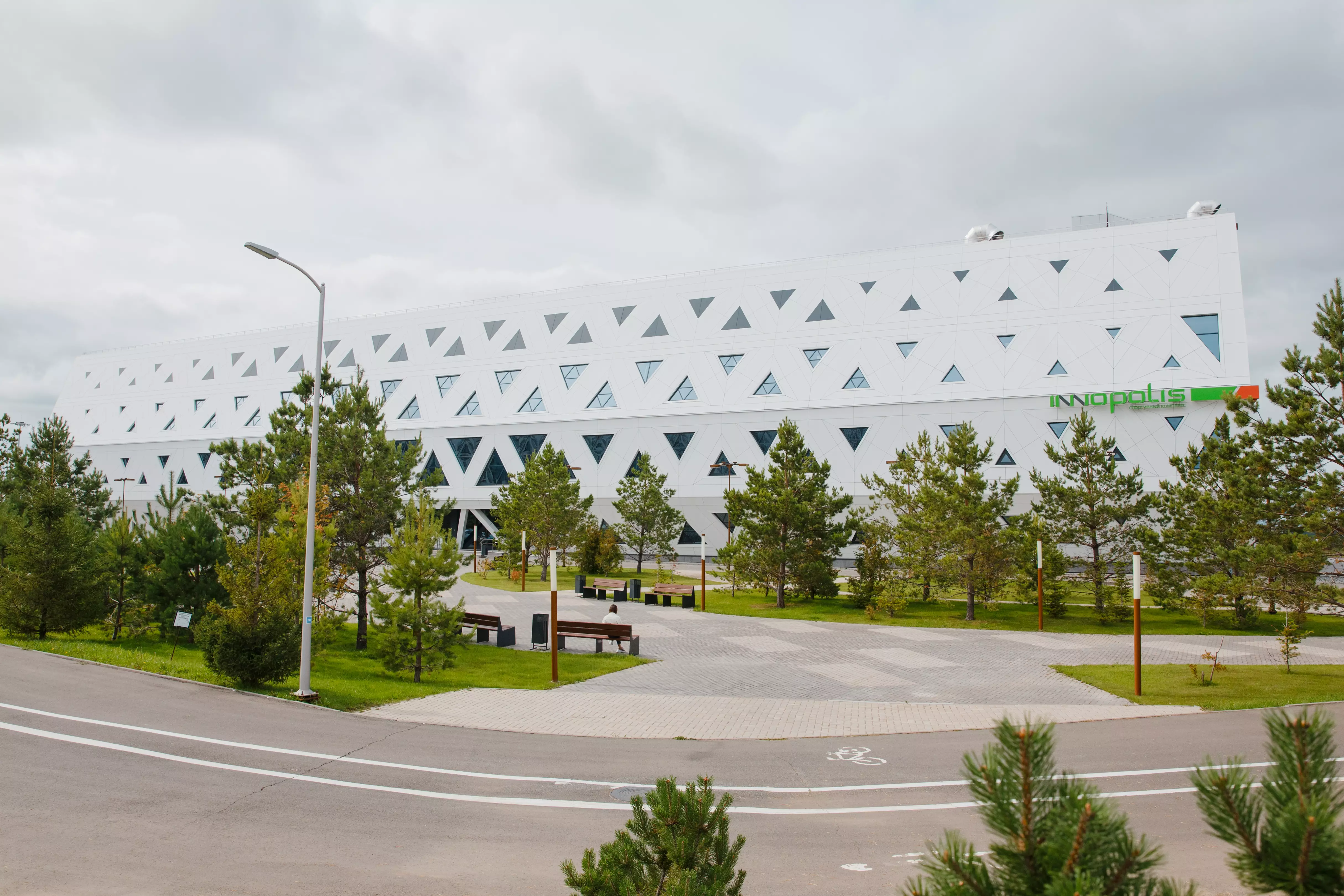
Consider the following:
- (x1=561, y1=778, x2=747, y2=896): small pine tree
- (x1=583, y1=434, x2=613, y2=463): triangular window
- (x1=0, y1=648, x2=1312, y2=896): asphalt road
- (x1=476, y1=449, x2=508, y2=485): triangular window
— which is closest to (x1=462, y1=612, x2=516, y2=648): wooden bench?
(x1=0, y1=648, x2=1312, y2=896): asphalt road

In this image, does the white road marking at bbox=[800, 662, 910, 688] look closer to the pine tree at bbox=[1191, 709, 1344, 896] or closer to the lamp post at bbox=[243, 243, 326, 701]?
the lamp post at bbox=[243, 243, 326, 701]

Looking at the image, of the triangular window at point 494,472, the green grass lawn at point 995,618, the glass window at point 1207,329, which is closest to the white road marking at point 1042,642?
the green grass lawn at point 995,618

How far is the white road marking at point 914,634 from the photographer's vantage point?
2080cm

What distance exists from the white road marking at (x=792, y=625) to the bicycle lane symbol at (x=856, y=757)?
12137 mm

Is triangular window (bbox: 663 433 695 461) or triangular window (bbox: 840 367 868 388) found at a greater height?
triangular window (bbox: 840 367 868 388)

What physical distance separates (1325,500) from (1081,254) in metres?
32.4

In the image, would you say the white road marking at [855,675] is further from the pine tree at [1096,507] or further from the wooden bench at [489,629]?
the pine tree at [1096,507]

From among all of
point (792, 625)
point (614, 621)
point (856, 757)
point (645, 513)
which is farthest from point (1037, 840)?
point (645, 513)

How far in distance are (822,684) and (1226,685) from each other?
7.42m

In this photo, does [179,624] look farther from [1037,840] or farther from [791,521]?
[791,521]

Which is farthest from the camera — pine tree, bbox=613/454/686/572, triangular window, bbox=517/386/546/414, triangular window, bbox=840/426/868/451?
triangular window, bbox=517/386/546/414

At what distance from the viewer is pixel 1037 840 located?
1.90 meters

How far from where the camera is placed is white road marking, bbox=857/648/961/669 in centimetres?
1648

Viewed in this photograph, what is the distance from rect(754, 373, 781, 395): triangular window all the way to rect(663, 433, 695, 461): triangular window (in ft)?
16.0
